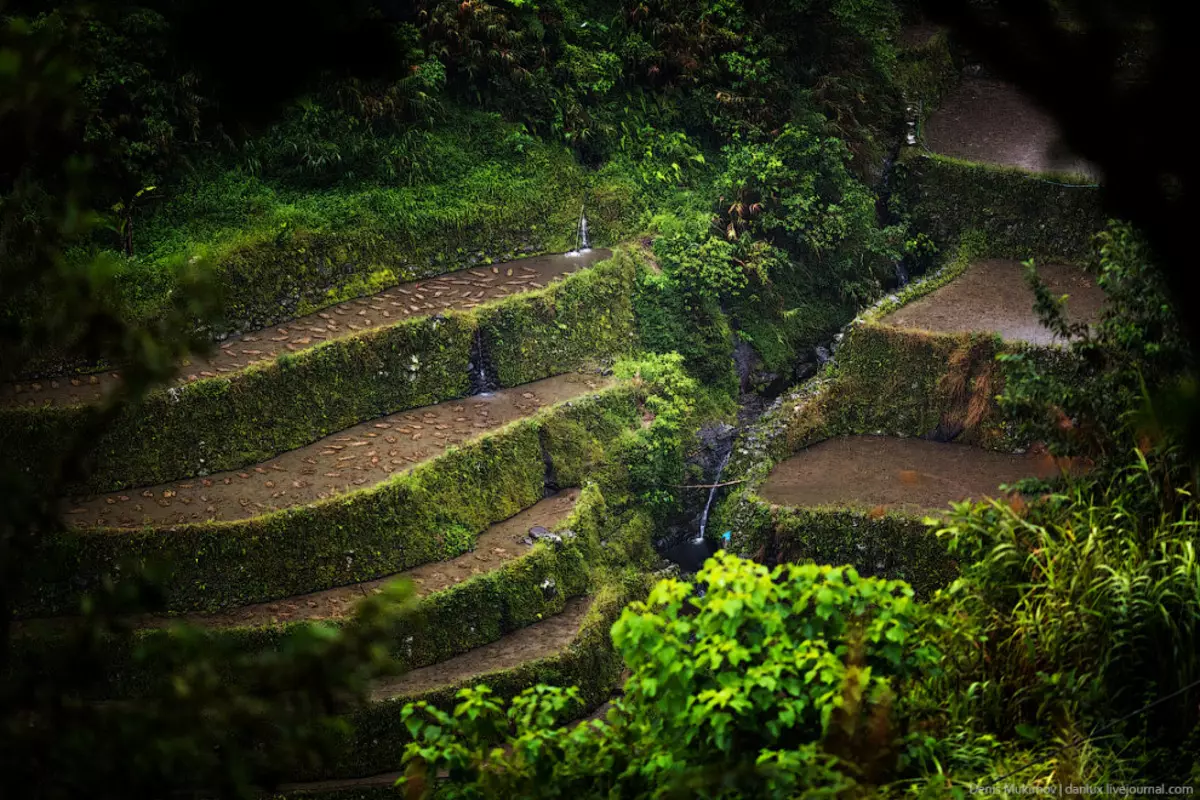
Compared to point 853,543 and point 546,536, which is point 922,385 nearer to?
point 853,543

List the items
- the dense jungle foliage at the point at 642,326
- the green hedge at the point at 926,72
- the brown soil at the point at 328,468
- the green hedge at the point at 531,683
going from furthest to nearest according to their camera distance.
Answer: the green hedge at the point at 926,72 → the brown soil at the point at 328,468 → the green hedge at the point at 531,683 → the dense jungle foliage at the point at 642,326

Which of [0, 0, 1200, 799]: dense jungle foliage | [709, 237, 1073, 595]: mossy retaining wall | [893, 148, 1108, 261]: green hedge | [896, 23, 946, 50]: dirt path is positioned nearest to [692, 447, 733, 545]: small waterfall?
[709, 237, 1073, 595]: mossy retaining wall

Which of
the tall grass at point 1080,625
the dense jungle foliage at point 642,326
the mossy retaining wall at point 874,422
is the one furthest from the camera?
the mossy retaining wall at point 874,422

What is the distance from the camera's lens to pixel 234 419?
365 inches

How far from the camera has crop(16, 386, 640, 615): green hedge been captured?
8148 mm

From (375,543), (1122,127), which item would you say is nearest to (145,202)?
(375,543)

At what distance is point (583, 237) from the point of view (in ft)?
40.1

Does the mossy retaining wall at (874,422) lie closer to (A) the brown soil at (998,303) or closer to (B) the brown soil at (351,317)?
(A) the brown soil at (998,303)

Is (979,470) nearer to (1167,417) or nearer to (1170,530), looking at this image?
(1170,530)

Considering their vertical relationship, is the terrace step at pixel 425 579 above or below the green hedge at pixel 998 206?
below

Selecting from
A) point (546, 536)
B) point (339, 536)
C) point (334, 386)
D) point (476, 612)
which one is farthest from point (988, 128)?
point (339, 536)

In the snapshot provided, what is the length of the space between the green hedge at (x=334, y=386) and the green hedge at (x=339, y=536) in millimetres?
861

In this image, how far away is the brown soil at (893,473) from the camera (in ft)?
32.1

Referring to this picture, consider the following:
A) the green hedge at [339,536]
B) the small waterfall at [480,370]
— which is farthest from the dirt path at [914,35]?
the green hedge at [339,536]
